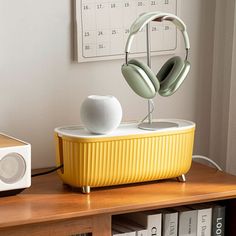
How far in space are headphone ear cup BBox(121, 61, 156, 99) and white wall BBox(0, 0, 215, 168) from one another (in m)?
0.24

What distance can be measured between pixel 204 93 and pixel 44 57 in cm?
56

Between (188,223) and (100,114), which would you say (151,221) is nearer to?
(188,223)

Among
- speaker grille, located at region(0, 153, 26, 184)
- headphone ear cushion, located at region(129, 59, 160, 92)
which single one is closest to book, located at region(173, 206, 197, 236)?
headphone ear cushion, located at region(129, 59, 160, 92)

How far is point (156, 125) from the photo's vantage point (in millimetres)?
1626

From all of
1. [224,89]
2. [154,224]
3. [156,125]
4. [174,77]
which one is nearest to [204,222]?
[154,224]

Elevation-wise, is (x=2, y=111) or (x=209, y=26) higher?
(x=209, y=26)

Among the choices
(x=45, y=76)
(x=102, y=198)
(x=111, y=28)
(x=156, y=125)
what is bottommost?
(x=102, y=198)

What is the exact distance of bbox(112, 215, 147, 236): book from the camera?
153cm

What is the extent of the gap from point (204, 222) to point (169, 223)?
0.34ft

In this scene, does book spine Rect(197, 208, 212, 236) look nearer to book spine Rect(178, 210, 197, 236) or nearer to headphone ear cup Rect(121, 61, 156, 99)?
book spine Rect(178, 210, 197, 236)

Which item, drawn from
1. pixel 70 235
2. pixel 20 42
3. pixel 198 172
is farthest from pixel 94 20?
pixel 70 235

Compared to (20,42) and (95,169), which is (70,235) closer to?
(95,169)

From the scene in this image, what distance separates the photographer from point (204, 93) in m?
1.96

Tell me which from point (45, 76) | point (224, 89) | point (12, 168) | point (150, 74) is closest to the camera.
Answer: point (12, 168)
